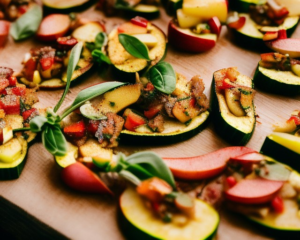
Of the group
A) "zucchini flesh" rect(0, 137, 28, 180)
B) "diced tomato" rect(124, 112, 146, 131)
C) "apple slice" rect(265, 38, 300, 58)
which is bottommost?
"zucchini flesh" rect(0, 137, 28, 180)

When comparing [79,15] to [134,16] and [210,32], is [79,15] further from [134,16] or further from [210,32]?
[210,32]

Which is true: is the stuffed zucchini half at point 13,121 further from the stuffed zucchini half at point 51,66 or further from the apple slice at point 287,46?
the apple slice at point 287,46

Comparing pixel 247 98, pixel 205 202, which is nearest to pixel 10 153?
pixel 205 202

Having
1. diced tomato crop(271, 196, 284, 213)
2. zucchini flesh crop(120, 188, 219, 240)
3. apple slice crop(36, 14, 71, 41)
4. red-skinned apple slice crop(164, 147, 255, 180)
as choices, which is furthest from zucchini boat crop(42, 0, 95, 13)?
diced tomato crop(271, 196, 284, 213)

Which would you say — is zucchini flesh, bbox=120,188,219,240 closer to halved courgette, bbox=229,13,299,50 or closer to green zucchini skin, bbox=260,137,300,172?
green zucchini skin, bbox=260,137,300,172

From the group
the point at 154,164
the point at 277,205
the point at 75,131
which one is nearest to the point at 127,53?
the point at 75,131

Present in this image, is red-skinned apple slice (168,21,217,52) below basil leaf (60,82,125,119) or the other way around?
the other way around
